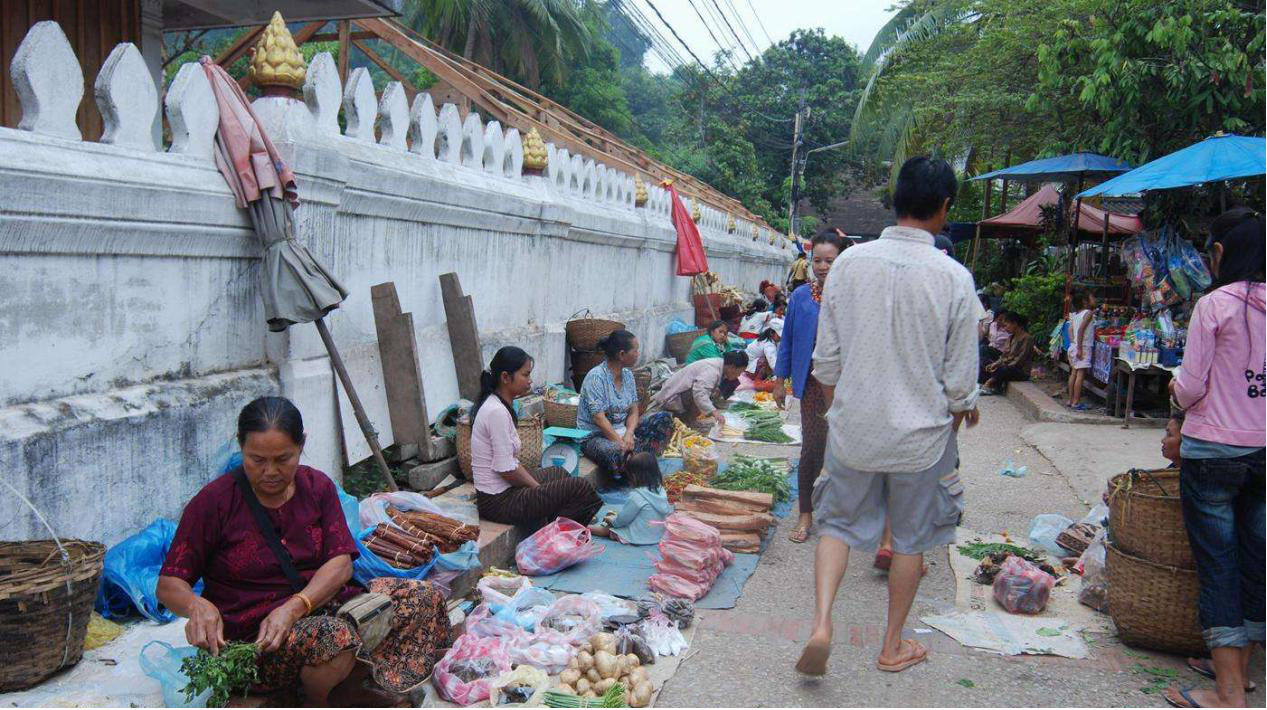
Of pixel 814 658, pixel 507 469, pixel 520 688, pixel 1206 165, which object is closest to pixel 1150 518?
pixel 814 658

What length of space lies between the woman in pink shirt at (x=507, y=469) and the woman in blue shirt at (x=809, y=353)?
1.31m

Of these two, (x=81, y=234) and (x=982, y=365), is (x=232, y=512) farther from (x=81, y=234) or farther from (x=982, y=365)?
(x=982, y=365)

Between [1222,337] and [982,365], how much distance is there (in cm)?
943

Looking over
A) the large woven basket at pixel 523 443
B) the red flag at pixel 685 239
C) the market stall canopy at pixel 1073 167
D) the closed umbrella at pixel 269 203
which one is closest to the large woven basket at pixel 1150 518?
the large woven basket at pixel 523 443

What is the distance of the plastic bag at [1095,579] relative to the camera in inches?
164

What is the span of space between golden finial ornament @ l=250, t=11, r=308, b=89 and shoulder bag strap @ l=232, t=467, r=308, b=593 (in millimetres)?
2459

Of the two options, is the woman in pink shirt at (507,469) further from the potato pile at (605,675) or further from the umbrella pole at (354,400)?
the potato pile at (605,675)

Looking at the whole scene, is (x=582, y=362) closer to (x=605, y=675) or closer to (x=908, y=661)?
(x=605, y=675)

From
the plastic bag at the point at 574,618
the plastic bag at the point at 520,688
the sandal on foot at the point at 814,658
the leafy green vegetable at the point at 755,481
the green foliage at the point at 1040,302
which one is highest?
the green foliage at the point at 1040,302

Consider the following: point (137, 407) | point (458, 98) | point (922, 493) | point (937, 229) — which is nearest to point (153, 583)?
point (137, 407)

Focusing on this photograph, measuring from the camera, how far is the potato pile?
Result: 3308 mm

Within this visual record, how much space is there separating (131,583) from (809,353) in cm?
355

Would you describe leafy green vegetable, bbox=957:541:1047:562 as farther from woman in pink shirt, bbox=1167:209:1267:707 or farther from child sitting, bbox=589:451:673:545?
child sitting, bbox=589:451:673:545

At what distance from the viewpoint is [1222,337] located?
10.5 ft
